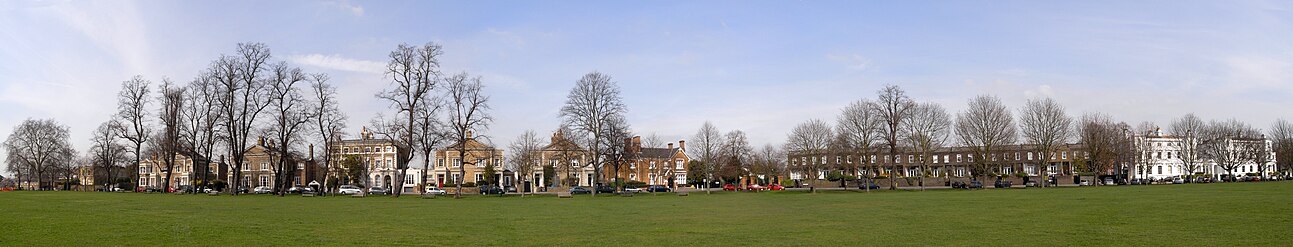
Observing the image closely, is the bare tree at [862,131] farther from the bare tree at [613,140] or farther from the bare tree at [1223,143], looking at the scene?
the bare tree at [1223,143]

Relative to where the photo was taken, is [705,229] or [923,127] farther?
[923,127]

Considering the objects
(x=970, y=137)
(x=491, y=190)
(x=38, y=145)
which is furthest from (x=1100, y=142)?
(x=38, y=145)

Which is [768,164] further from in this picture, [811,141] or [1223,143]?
[1223,143]

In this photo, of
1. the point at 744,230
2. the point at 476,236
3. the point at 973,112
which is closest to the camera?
the point at 476,236

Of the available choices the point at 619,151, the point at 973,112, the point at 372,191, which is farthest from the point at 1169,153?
the point at 372,191

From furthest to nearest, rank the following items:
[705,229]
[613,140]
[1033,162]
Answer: [1033,162] < [613,140] < [705,229]

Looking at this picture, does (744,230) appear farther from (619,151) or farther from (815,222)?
(619,151)

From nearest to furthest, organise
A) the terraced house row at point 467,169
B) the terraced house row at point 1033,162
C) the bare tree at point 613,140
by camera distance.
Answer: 1. the bare tree at point 613,140
2. the terraced house row at point 1033,162
3. the terraced house row at point 467,169

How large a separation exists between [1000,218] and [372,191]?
69408 millimetres

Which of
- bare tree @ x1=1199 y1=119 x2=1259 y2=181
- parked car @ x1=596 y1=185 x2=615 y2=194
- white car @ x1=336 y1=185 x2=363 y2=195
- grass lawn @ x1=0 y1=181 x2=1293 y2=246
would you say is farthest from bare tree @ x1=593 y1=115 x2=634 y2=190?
bare tree @ x1=1199 y1=119 x2=1259 y2=181

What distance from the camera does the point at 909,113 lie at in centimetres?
9031

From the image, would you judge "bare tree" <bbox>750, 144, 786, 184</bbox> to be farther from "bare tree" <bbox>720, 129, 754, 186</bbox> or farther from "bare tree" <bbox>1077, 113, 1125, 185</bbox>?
"bare tree" <bbox>1077, 113, 1125, 185</bbox>

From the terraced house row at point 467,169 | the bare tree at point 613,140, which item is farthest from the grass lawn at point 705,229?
the terraced house row at point 467,169

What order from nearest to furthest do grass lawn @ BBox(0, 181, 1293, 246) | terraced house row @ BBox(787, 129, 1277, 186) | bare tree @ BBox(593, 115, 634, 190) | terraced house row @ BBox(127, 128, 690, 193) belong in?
grass lawn @ BBox(0, 181, 1293, 246), bare tree @ BBox(593, 115, 634, 190), terraced house row @ BBox(787, 129, 1277, 186), terraced house row @ BBox(127, 128, 690, 193)
